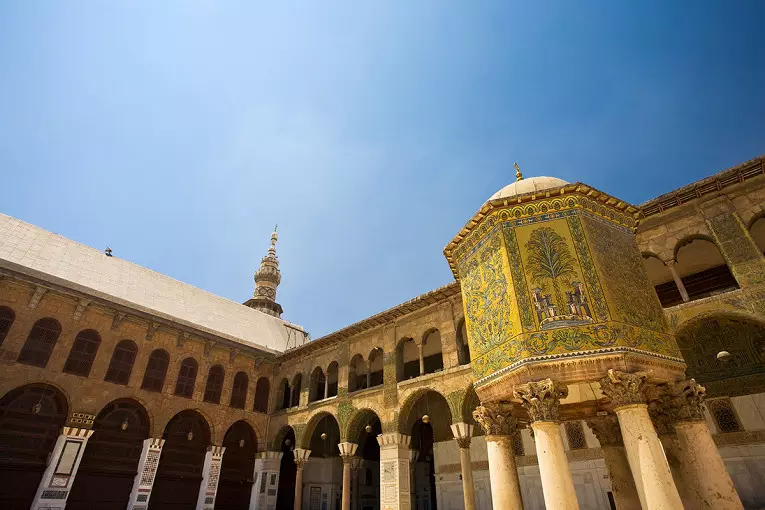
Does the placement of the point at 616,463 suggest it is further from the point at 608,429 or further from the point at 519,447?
the point at 519,447

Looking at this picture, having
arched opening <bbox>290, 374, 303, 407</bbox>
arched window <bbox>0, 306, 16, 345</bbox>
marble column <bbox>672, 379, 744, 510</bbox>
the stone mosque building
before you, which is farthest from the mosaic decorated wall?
arched window <bbox>0, 306, 16, 345</bbox>

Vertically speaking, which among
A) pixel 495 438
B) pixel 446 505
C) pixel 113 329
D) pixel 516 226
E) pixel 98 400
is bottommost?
pixel 446 505

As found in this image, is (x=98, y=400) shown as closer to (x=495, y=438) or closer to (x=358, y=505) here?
(x=358, y=505)

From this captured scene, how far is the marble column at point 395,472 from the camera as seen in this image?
12805mm

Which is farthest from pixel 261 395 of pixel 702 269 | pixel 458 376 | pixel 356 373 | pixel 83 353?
pixel 702 269

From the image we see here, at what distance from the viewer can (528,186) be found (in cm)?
819

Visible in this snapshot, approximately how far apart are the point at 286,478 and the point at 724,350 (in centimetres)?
1749

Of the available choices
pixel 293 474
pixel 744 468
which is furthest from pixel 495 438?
pixel 293 474

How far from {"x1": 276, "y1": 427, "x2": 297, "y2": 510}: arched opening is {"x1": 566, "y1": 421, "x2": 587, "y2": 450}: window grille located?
459 inches

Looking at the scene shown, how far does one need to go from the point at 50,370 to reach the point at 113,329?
2.23m

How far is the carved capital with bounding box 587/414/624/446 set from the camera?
25.7 feet

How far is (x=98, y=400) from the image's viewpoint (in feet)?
46.2

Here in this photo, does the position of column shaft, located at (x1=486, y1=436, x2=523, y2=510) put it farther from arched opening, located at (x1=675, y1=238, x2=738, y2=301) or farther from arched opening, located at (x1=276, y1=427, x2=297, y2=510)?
arched opening, located at (x1=276, y1=427, x2=297, y2=510)

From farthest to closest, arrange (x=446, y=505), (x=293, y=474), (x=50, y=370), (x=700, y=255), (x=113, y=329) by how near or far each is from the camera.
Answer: (x=293, y=474)
(x=113, y=329)
(x=446, y=505)
(x=50, y=370)
(x=700, y=255)
